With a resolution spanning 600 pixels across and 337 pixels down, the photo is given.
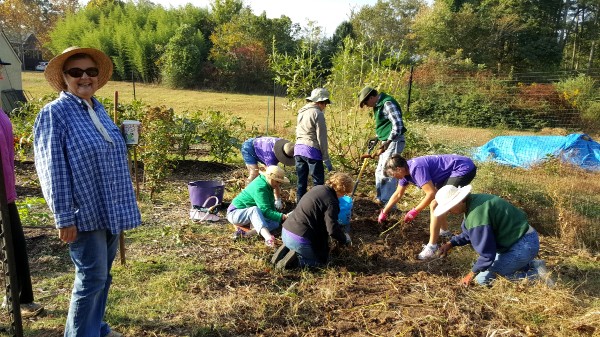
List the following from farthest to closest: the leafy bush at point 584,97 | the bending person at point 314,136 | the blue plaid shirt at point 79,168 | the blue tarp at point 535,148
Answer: the leafy bush at point 584,97
the blue tarp at point 535,148
the bending person at point 314,136
the blue plaid shirt at point 79,168

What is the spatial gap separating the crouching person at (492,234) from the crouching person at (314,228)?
0.84m

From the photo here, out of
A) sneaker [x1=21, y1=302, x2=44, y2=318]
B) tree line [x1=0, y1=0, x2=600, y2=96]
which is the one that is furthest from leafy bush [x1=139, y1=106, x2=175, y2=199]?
tree line [x1=0, y1=0, x2=600, y2=96]

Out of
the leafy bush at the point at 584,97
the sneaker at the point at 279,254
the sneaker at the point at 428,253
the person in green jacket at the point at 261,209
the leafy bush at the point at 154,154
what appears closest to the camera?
the sneaker at the point at 279,254

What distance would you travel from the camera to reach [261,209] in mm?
4500

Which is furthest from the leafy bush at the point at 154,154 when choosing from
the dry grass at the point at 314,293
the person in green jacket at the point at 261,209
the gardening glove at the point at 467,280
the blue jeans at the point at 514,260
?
the blue jeans at the point at 514,260

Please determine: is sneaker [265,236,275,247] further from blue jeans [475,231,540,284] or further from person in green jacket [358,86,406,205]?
blue jeans [475,231,540,284]

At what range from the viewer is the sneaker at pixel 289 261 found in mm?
3895

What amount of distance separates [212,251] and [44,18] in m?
49.0

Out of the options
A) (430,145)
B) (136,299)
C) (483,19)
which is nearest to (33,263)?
(136,299)

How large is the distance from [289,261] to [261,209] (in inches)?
30.8

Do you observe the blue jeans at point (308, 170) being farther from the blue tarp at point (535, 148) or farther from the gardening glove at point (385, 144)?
the blue tarp at point (535, 148)

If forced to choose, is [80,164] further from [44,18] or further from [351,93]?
[44,18]

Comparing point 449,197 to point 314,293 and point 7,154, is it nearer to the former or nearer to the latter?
point 314,293

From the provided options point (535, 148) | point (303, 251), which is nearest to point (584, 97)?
point (535, 148)
